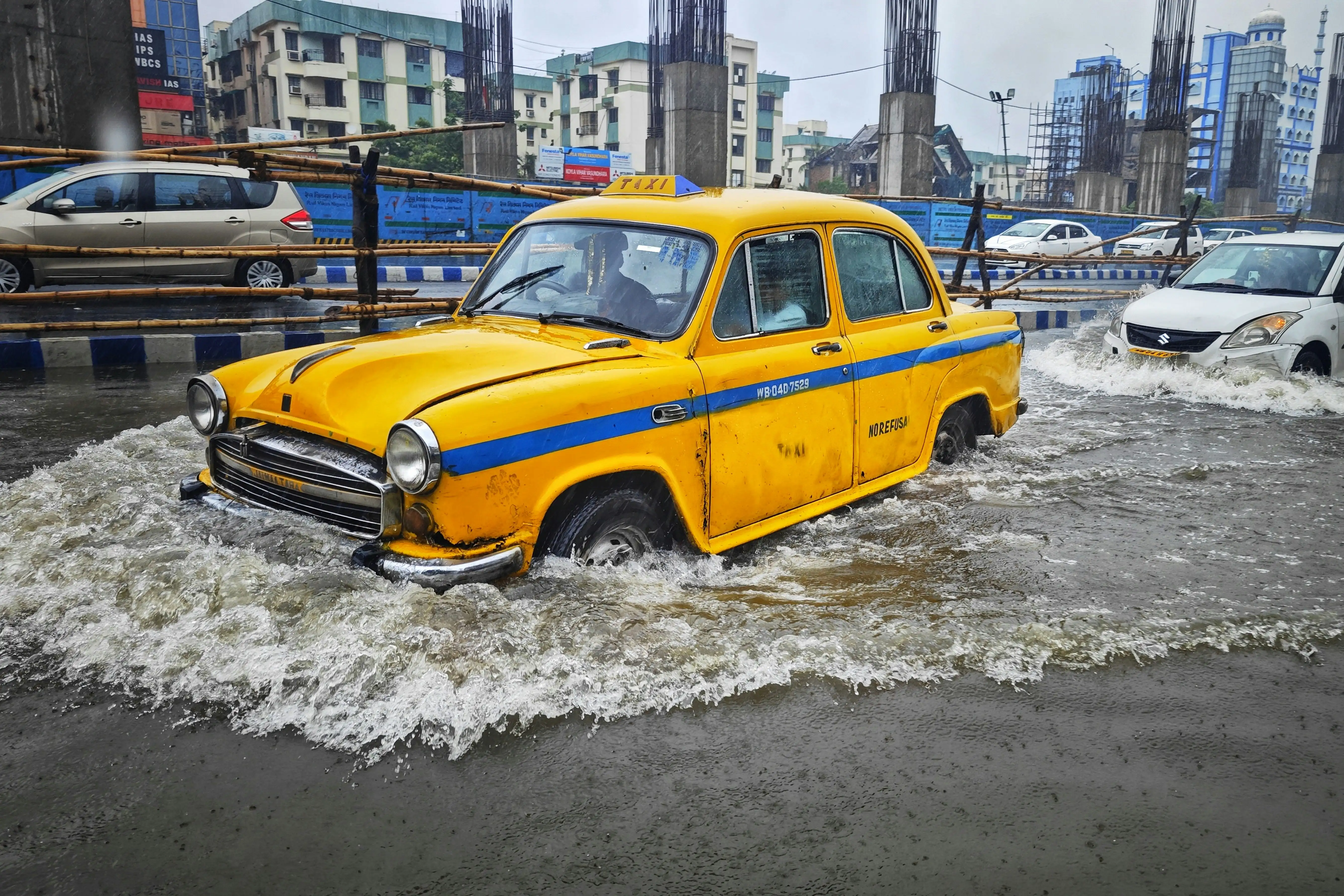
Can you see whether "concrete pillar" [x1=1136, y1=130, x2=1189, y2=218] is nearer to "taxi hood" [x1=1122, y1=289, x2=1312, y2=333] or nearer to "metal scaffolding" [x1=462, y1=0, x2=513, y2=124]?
"metal scaffolding" [x1=462, y1=0, x2=513, y2=124]

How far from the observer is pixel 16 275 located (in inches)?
467

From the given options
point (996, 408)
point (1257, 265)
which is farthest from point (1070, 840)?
point (1257, 265)

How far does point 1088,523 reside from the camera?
5.43m

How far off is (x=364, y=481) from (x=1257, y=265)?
31.4ft

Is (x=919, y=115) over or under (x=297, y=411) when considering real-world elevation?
over

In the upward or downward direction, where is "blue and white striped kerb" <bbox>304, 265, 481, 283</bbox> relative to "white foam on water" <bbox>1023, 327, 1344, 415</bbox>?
upward

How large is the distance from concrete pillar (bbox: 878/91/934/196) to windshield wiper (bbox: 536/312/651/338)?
2183cm

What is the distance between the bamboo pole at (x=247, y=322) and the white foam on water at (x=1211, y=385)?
613 centimetres

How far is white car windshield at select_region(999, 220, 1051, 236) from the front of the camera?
25.5 metres

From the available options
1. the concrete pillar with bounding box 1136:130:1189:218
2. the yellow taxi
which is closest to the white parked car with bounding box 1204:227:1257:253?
the concrete pillar with bounding box 1136:130:1189:218

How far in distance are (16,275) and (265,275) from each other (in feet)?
9.09

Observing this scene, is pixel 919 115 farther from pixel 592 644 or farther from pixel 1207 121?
pixel 1207 121

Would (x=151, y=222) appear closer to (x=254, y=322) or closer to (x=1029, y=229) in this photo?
(x=254, y=322)

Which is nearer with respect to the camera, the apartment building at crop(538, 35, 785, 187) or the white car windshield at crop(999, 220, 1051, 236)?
the white car windshield at crop(999, 220, 1051, 236)
